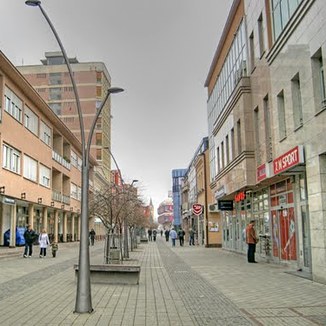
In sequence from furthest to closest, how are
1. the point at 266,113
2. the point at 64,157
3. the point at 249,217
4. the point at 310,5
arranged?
the point at 64,157 → the point at 249,217 → the point at 266,113 → the point at 310,5

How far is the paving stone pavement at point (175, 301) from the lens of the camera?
8570mm

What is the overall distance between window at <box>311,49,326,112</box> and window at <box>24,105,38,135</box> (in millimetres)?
27255

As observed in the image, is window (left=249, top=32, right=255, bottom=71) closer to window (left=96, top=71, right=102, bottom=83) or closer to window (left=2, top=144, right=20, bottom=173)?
window (left=2, top=144, right=20, bottom=173)

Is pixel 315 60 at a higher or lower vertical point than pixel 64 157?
lower

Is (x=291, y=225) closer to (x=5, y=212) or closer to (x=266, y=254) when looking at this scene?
(x=266, y=254)

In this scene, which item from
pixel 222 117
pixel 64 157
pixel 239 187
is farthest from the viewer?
pixel 64 157

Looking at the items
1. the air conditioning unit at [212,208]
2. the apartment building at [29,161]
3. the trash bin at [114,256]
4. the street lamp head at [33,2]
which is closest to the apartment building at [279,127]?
the trash bin at [114,256]

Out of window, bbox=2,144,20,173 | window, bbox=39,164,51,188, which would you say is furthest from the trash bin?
Answer: window, bbox=39,164,51,188

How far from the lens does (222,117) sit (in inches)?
1145


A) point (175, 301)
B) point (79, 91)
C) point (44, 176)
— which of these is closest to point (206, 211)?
point (44, 176)

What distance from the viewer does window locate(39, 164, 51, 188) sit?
42.2 metres

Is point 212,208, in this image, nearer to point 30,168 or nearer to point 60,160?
point 30,168

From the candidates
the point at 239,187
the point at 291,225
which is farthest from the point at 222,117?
the point at 291,225

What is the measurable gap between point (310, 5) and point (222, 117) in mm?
15525
